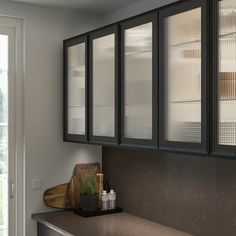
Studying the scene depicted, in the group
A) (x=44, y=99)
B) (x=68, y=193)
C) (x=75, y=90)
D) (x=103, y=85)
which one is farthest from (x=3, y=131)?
(x=103, y=85)

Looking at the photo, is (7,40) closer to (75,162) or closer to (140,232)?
(75,162)

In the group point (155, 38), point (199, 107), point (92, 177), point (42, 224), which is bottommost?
point (42, 224)

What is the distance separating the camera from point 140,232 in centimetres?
303

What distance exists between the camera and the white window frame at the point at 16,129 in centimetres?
357

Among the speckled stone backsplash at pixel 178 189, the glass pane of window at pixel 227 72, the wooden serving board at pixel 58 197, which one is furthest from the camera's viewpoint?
the wooden serving board at pixel 58 197

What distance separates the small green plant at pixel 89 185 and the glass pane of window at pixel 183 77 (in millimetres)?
1240

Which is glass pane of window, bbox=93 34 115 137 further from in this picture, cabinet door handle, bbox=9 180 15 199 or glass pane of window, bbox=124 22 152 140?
cabinet door handle, bbox=9 180 15 199

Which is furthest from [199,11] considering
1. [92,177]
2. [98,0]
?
[92,177]

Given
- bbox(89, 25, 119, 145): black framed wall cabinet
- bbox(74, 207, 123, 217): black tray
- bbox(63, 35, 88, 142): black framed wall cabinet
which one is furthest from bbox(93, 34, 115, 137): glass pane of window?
bbox(74, 207, 123, 217): black tray

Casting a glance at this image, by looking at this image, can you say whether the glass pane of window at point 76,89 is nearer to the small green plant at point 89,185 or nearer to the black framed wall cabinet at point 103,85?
the black framed wall cabinet at point 103,85

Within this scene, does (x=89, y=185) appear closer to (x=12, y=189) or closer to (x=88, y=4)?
(x=12, y=189)

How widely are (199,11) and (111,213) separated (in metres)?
1.94

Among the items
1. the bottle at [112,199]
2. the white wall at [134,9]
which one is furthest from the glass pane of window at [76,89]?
the bottle at [112,199]

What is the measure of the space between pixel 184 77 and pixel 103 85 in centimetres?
90
